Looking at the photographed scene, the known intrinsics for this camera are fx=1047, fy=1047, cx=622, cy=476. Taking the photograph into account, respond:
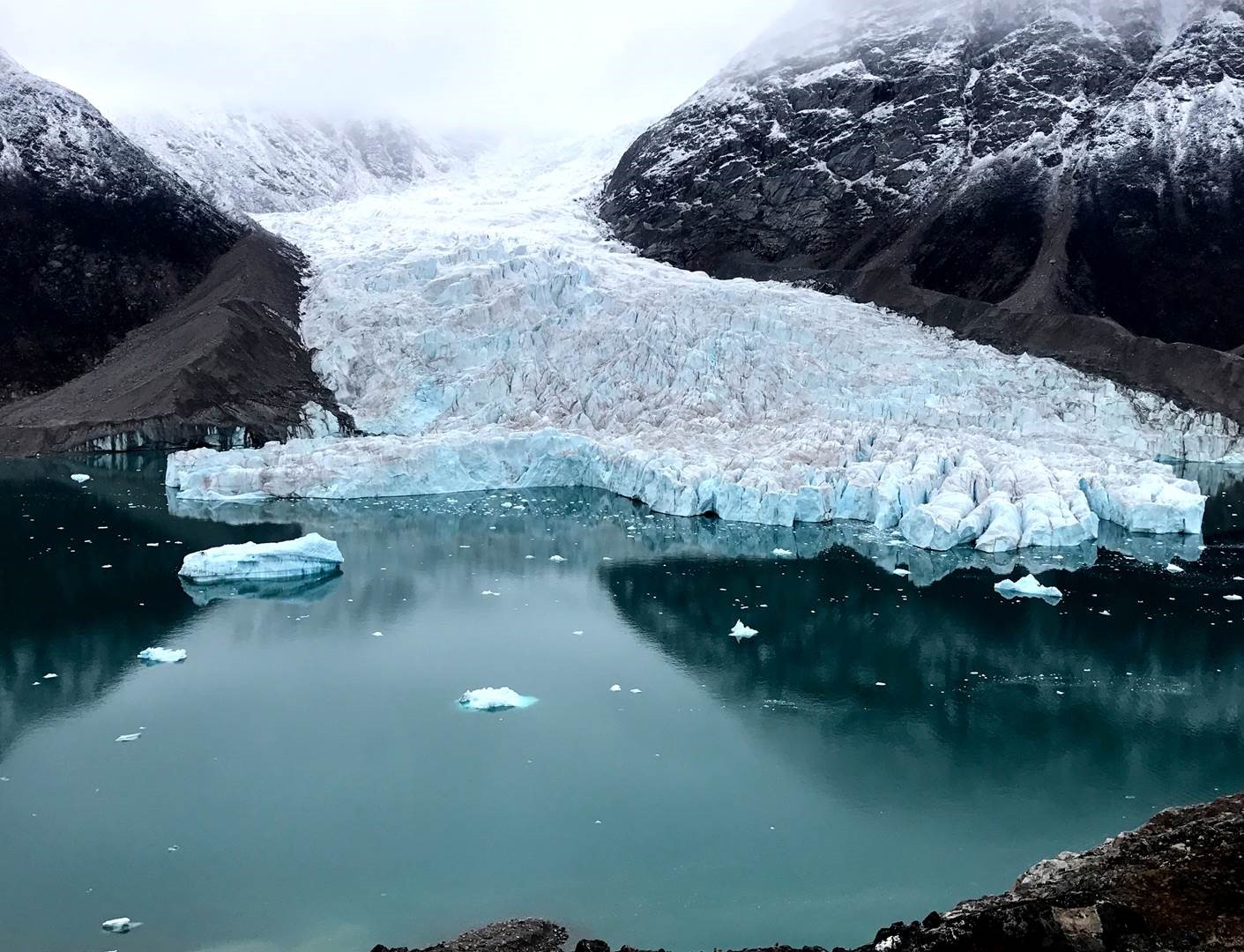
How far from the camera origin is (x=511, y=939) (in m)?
7.91

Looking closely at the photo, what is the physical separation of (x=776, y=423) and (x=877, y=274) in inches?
619

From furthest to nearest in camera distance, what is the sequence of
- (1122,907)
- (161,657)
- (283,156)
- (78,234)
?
1. (283,156)
2. (78,234)
3. (161,657)
4. (1122,907)

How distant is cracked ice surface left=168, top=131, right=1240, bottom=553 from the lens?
24109 millimetres

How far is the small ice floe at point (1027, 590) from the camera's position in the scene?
61.3ft

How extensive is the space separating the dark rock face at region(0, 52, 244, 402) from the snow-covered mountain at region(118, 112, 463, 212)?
7931mm

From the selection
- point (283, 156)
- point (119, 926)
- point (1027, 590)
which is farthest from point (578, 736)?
point (283, 156)

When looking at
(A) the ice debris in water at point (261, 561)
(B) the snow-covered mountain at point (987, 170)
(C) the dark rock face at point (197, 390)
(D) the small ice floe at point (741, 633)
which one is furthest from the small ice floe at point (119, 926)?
(B) the snow-covered mountain at point (987, 170)

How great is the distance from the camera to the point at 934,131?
47531mm

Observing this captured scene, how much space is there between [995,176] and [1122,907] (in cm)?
4362

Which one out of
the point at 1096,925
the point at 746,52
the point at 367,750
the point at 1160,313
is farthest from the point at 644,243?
the point at 1096,925

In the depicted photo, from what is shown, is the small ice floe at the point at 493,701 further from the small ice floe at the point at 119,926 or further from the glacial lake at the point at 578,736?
the small ice floe at the point at 119,926

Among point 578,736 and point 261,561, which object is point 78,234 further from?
point 578,736

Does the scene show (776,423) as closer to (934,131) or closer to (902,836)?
(902,836)

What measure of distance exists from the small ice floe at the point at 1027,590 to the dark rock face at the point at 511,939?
42.9 ft
